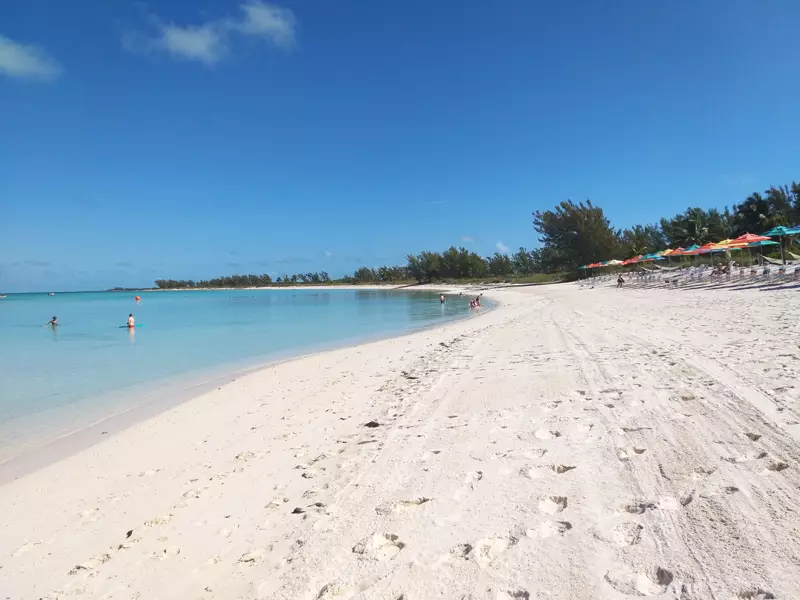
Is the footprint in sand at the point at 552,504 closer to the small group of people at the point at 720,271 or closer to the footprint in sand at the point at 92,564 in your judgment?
A: the footprint in sand at the point at 92,564

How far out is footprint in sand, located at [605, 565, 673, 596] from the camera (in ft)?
6.71

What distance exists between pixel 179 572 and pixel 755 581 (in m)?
3.07

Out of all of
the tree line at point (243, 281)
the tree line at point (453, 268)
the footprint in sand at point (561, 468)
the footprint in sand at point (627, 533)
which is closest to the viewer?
the footprint in sand at point (627, 533)

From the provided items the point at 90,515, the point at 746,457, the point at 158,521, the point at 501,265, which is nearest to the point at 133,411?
the point at 90,515

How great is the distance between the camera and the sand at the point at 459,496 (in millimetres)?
2305

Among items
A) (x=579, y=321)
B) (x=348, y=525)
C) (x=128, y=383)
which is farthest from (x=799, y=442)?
(x=128, y=383)

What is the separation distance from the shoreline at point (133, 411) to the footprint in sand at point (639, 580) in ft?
20.3

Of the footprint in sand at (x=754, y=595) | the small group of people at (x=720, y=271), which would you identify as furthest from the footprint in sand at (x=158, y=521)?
the small group of people at (x=720, y=271)

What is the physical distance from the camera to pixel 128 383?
10.6 meters

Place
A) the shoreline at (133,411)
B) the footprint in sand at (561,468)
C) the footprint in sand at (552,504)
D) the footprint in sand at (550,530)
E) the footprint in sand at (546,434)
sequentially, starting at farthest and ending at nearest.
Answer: the shoreline at (133,411), the footprint in sand at (546,434), the footprint in sand at (561,468), the footprint in sand at (552,504), the footprint in sand at (550,530)

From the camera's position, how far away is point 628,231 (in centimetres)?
6519

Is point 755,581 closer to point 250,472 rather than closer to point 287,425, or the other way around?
point 250,472

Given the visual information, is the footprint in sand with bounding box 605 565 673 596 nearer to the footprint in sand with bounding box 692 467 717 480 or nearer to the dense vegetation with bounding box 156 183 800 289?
the footprint in sand with bounding box 692 467 717 480

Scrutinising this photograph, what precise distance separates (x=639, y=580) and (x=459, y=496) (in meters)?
1.28
